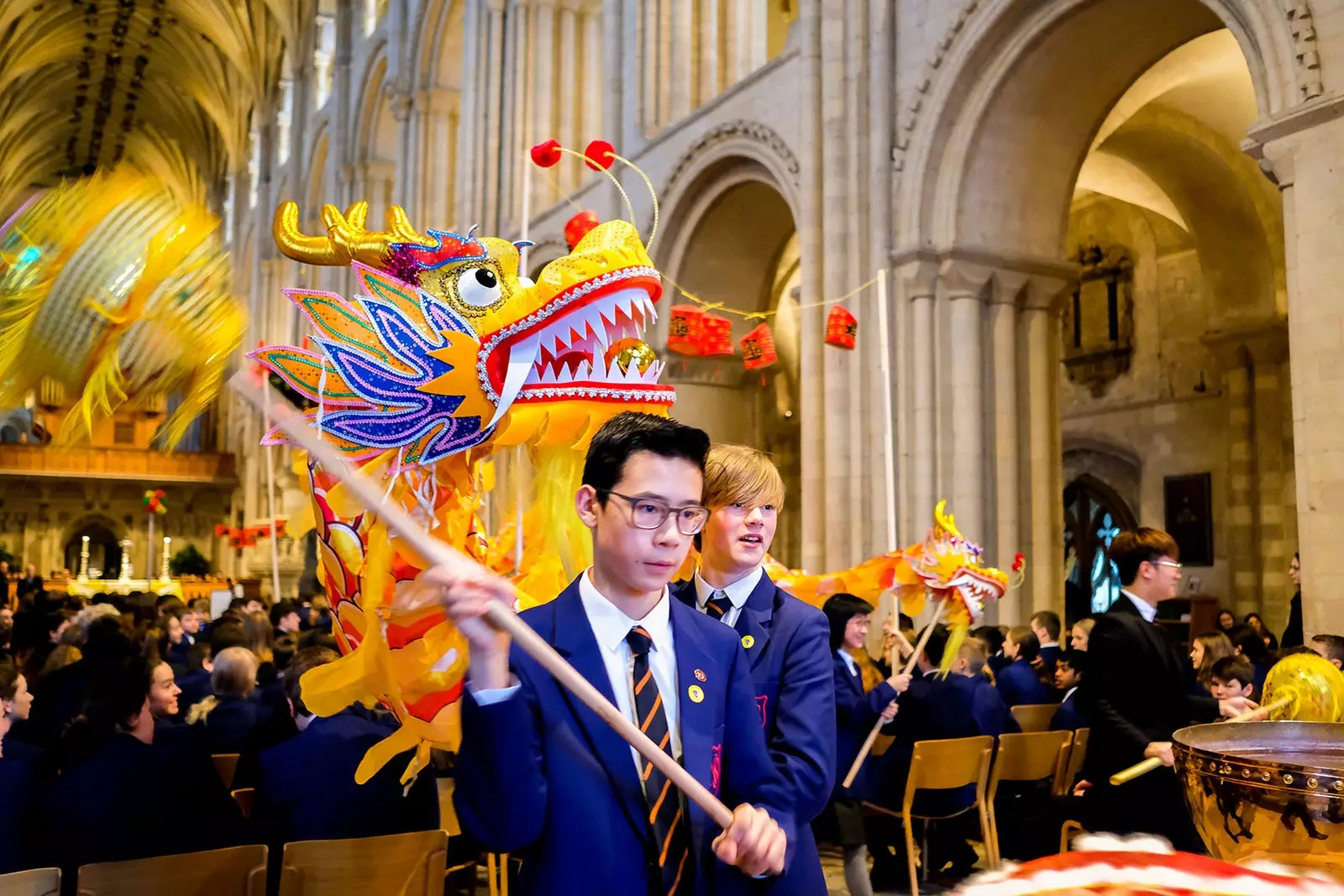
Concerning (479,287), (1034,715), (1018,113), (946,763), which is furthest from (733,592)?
(1018,113)

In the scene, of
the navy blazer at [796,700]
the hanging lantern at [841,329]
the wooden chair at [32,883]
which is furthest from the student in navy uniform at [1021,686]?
the wooden chair at [32,883]

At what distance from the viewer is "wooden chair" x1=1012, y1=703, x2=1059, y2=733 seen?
5.72 meters

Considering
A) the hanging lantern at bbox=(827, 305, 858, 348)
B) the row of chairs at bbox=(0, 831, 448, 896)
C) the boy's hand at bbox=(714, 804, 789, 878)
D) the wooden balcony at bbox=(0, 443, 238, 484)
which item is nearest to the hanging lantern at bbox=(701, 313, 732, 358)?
the hanging lantern at bbox=(827, 305, 858, 348)

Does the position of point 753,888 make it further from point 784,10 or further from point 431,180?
point 431,180

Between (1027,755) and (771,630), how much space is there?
3224mm

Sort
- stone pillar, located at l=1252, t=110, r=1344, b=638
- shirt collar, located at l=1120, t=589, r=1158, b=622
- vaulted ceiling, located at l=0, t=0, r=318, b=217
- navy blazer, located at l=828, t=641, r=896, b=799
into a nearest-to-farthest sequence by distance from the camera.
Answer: shirt collar, located at l=1120, t=589, r=1158, b=622 → navy blazer, located at l=828, t=641, r=896, b=799 → stone pillar, located at l=1252, t=110, r=1344, b=638 → vaulted ceiling, located at l=0, t=0, r=318, b=217

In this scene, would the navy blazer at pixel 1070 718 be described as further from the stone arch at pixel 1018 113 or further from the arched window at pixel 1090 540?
the arched window at pixel 1090 540

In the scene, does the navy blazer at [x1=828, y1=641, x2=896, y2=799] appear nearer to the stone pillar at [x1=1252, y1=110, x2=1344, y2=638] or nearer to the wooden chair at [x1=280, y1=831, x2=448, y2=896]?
the wooden chair at [x1=280, y1=831, x2=448, y2=896]

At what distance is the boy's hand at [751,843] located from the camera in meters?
1.33

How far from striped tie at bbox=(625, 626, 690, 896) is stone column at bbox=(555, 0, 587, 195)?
44.4ft

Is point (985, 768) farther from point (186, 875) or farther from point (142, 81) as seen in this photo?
point (142, 81)

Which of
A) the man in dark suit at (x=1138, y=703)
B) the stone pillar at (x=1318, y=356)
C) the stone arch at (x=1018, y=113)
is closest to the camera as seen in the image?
the man in dark suit at (x=1138, y=703)

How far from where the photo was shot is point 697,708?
1486 mm

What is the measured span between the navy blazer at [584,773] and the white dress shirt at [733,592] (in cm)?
55
